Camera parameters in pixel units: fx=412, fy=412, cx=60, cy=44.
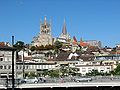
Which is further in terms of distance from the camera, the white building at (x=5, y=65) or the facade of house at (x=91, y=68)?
the facade of house at (x=91, y=68)

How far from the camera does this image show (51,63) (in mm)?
119312

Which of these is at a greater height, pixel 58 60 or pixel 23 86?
pixel 58 60

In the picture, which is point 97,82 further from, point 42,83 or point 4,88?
point 4,88

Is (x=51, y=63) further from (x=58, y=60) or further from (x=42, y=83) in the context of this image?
(x=42, y=83)

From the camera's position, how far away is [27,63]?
108m

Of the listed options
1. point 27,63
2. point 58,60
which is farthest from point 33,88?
point 58,60

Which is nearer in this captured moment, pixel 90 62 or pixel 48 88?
pixel 48 88

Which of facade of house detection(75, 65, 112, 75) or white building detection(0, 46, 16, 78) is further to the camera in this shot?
facade of house detection(75, 65, 112, 75)

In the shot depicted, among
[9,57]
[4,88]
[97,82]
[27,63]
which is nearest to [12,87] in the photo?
[4,88]

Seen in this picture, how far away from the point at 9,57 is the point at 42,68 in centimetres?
2149

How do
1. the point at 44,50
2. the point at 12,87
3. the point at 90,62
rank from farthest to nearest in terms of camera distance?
the point at 44,50, the point at 90,62, the point at 12,87

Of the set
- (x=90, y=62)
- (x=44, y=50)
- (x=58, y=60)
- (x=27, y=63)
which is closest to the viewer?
(x=27, y=63)

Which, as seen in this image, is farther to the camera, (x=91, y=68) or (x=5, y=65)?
(x=91, y=68)

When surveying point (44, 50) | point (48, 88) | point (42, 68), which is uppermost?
point (44, 50)
